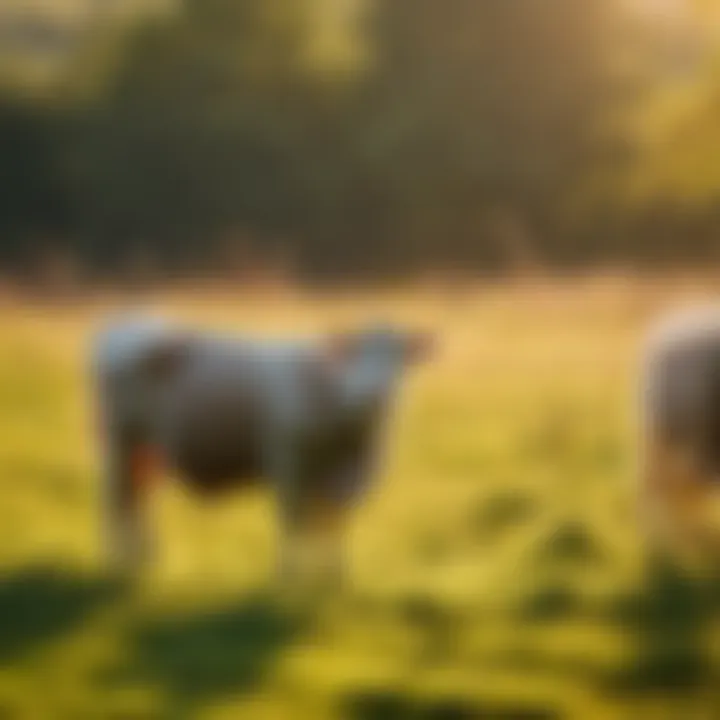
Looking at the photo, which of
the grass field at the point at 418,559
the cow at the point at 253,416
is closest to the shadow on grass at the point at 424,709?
the grass field at the point at 418,559

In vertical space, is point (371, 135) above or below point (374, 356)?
above

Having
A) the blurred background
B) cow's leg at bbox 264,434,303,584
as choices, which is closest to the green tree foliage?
the blurred background

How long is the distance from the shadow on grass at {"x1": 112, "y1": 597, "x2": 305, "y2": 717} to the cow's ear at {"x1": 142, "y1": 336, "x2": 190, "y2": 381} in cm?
23

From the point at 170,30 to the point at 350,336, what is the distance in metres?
0.34

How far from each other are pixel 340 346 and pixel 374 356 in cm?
3

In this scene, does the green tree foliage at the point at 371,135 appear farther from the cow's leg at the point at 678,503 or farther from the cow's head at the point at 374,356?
the cow's leg at the point at 678,503

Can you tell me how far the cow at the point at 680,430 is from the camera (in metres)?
1.47

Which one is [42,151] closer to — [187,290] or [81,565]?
[187,290]

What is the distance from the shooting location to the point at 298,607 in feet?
4.79

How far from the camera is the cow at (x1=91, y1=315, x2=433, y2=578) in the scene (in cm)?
147

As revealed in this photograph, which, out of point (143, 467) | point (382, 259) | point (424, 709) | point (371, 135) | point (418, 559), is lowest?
point (424, 709)

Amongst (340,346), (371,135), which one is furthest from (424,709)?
(371,135)

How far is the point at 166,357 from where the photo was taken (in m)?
1.49

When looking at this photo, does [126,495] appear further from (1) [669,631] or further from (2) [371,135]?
(1) [669,631]
